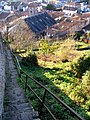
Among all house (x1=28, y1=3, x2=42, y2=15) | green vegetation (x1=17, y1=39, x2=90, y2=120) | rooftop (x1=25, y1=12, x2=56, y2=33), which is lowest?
green vegetation (x1=17, y1=39, x2=90, y2=120)

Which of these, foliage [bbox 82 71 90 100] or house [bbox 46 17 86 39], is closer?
foliage [bbox 82 71 90 100]

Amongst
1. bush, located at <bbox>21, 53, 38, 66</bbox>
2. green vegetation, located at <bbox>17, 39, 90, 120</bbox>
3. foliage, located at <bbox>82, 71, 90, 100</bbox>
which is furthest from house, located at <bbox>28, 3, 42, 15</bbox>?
foliage, located at <bbox>82, 71, 90, 100</bbox>

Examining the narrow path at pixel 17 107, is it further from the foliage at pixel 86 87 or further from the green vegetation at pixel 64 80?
the foliage at pixel 86 87

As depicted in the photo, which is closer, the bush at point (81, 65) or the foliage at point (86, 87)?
the foliage at point (86, 87)

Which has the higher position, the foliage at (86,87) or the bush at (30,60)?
the foliage at (86,87)

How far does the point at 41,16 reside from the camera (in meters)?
54.7

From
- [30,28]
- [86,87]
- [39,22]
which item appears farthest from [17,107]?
[39,22]

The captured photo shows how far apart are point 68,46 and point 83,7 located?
180ft

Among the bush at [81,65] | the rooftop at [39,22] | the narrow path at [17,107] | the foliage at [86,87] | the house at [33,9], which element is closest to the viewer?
the narrow path at [17,107]

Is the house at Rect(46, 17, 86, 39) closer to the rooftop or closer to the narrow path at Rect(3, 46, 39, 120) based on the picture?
the rooftop

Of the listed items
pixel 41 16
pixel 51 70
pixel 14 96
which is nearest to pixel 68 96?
pixel 14 96

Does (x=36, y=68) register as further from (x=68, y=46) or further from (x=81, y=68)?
(x=68, y=46)

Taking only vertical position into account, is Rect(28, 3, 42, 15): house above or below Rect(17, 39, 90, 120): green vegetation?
above

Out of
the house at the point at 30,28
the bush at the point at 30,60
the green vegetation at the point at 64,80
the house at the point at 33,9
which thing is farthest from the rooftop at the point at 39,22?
the bush at the point at 30,60
